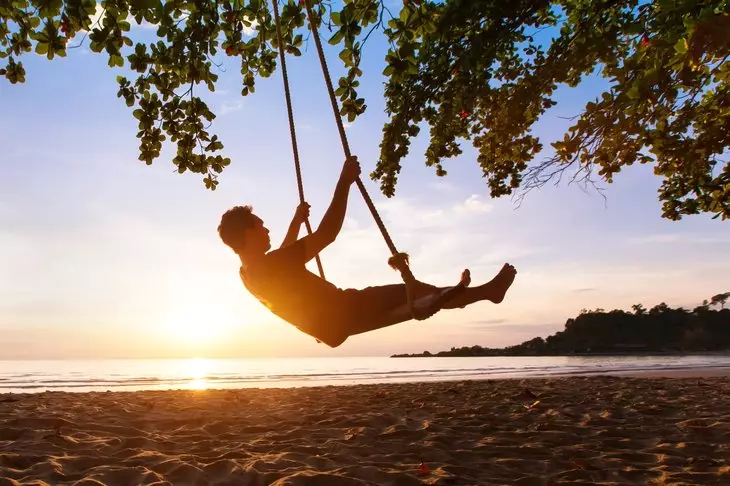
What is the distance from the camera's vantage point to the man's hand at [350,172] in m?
4.04

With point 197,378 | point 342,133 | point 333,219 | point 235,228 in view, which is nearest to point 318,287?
point 333,219

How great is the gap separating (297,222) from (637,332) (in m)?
81.5

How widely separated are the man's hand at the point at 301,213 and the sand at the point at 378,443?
1.90 m

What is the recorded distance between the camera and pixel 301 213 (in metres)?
4.63

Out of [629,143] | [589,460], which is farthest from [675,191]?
[589,460]

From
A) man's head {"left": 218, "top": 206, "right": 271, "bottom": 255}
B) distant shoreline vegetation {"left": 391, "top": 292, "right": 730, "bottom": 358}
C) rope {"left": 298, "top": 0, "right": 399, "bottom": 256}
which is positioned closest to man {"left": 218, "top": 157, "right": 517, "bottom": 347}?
man's head {"left": 218, "top": 206, "right": 271, "bottom": 255}

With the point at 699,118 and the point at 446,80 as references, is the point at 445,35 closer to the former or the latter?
the point at 446,80

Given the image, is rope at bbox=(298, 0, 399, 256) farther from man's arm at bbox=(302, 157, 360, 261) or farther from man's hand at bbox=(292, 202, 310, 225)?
man's hand at bbox=(292, 202, 310, 225)

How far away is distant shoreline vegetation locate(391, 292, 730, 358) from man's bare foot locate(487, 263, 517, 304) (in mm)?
72025

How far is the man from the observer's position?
409 cm

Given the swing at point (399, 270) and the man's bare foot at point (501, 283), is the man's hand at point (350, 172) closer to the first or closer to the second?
the swing at point (399, 270)

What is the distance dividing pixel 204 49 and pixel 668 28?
3.88 meters

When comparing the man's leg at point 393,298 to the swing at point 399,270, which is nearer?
the swing at point 399,270

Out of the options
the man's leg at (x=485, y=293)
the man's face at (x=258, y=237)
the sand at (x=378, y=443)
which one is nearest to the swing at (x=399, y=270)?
the man's leg at (x=485, y=293)
